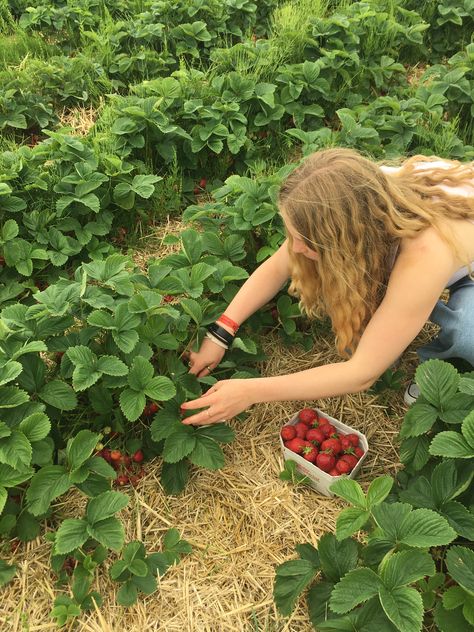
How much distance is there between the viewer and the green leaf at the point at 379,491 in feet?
5.14

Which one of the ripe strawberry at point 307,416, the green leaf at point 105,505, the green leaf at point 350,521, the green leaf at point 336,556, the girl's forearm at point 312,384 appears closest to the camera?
the green leaf at point 350,521

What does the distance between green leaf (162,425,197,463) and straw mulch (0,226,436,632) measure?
30 cm

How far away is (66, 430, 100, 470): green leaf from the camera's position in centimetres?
187

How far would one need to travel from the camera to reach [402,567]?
1.43 meters

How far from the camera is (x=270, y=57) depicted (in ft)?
12.6

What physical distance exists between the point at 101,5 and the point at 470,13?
308cm

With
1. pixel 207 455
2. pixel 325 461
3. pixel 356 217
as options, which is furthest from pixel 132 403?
pixel 356 217

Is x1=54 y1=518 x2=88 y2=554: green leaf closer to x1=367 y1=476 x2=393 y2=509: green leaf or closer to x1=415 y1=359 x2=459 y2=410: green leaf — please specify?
x1=367 y1=476 x2=393 y2=509: green leaf

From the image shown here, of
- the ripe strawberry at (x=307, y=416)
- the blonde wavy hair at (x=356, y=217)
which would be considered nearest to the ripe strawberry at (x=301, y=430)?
the ripe strawberry at (x=307, y=416)

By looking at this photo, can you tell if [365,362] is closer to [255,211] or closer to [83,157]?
[255,211]

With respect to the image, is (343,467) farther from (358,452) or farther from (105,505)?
(105,505)

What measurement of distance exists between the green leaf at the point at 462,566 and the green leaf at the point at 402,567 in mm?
85

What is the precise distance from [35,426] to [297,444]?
38.2 inches

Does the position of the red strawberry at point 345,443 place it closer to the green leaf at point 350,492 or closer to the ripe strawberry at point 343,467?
the ripe strawberry at point 343,467
